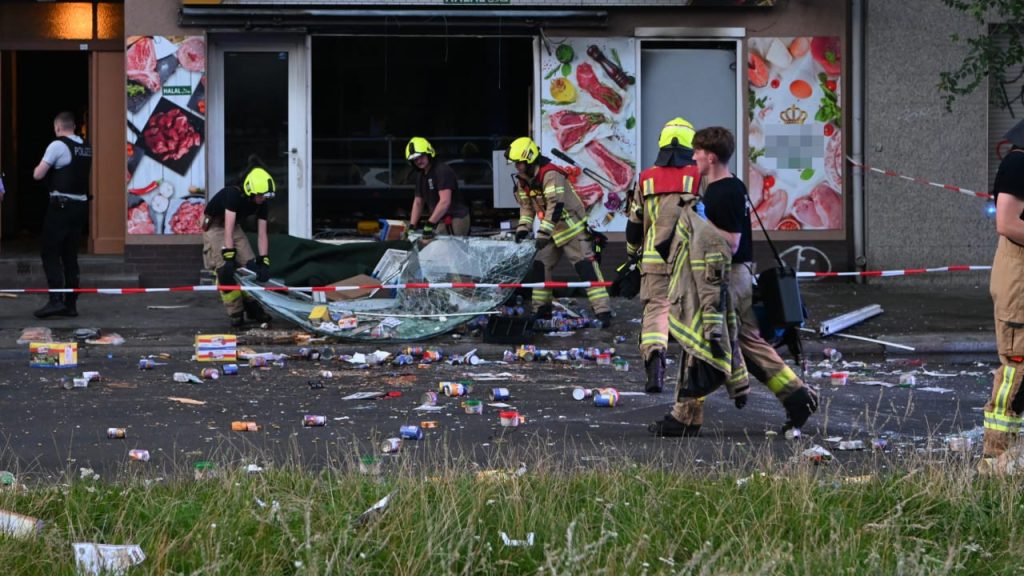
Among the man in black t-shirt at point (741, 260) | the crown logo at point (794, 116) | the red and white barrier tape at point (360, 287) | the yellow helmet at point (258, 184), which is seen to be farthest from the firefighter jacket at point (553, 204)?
the man in black t-shirt at point (741, 260)

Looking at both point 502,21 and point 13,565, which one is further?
point 502,21

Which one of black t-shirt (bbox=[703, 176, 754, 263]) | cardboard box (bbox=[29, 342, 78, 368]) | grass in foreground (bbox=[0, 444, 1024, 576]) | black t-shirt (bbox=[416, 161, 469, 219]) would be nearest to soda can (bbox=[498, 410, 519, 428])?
black t-shirt (bbox=[703, 176, 754, 263])

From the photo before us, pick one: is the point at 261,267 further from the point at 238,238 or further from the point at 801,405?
the point at 801,405

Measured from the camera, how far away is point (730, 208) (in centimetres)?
843

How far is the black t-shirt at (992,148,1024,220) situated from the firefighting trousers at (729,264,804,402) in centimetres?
176

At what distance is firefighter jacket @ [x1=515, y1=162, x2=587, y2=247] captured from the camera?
13.6m

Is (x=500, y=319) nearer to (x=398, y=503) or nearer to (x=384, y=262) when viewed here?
(x=384, y=262)

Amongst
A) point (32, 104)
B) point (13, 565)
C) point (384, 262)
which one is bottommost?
point (13, 565)

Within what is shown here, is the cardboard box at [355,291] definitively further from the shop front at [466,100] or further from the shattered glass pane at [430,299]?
the shop front at [466,100]

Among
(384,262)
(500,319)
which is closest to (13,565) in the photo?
(500,319)

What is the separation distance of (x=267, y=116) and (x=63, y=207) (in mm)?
3497

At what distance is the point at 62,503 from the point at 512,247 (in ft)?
25.0

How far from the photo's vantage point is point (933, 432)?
8.78 meters

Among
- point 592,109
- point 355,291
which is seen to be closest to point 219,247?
point 355,291
